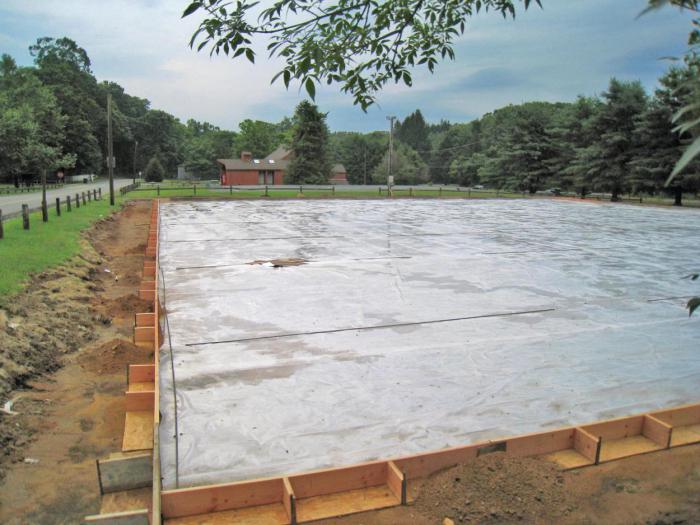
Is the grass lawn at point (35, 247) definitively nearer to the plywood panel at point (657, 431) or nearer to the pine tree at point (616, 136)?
the plywood panel at point (657, 431)

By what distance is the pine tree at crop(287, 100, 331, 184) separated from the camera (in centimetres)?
5319

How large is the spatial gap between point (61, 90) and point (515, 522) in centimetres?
7492

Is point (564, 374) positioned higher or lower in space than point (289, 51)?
lower

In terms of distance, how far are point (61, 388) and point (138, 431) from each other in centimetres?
170

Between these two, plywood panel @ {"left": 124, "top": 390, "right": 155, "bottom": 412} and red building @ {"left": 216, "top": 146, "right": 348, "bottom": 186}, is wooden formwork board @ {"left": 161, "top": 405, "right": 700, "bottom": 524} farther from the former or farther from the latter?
red building @ {"left": 216, "top": 146, "right": 348, "bottom": 186}

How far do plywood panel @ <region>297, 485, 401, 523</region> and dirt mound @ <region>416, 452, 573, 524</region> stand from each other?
0.22m

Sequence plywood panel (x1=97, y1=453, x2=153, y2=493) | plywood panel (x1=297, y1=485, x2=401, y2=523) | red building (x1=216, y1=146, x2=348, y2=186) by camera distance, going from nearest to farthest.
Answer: plywood panel (x1=297, y1=485, x2=401, y2=523) → plywood panel (x1=97, y1=453, x2=153, y2=493) → red building (x1=216, y1=146, x2=348, y2=186)

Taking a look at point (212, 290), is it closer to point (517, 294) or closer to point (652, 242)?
point (517, 294)

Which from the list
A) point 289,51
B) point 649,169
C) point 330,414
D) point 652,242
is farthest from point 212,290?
point 649,169

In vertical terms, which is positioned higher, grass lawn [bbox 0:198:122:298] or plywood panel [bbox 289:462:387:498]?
grass lawn [bbox 0:198:122:298]

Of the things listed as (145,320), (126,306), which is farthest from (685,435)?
(126,306)

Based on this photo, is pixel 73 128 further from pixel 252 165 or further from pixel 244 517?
pixel 244 517

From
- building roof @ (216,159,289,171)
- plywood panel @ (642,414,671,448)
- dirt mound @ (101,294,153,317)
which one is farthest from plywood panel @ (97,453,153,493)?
building roof @ (216,159,289,171)

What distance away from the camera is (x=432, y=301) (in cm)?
814
